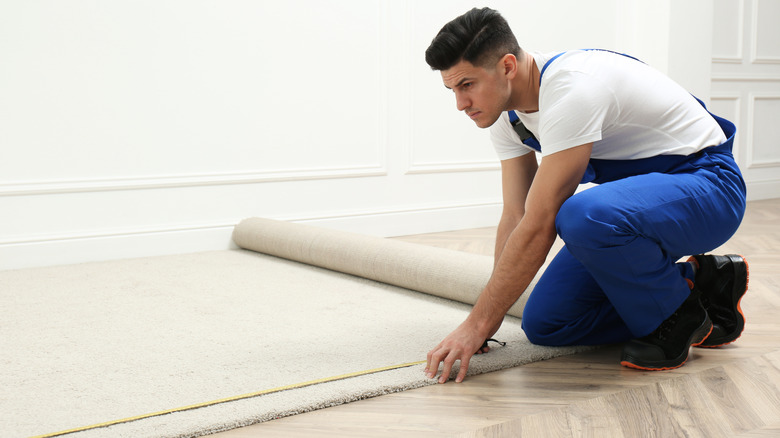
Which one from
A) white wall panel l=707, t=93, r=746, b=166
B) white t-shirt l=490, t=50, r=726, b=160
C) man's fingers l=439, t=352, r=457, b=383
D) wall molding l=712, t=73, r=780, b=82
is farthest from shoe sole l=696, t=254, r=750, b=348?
wall molding l=712, t=73, r=780, b=82

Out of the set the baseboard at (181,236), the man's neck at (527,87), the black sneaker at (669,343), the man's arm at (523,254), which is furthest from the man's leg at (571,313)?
the baseboard at (181,236)

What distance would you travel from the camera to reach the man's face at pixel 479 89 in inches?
60.9

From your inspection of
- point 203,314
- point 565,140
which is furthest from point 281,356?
point 565,140

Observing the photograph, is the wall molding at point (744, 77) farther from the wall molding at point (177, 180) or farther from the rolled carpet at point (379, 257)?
the rolled carpet at point (379, 257)

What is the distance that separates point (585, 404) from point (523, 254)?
1.03 ft

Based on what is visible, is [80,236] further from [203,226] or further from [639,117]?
[639,117]

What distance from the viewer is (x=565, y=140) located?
1463 mm

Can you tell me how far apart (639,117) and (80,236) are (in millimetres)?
2390

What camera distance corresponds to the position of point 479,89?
1.56m

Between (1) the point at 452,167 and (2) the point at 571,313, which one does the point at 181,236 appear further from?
(2) the point at 571,313

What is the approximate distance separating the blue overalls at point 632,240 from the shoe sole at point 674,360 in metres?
Result: 0.07

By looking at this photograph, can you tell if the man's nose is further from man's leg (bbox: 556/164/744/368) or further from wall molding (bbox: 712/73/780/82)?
wall molding (bbox: 712/73/780/82)

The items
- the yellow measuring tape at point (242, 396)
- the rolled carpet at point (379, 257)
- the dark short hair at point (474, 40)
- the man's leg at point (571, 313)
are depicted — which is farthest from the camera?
the rolled carpet at point (379, 257)

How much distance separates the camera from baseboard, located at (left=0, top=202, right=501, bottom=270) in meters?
3.04
